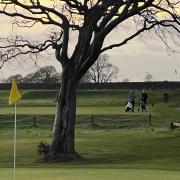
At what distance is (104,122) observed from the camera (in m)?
46.4

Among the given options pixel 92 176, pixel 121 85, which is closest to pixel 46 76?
pixel 121 85

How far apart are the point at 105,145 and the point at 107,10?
784cm

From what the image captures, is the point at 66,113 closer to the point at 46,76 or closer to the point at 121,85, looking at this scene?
the point at 121,85

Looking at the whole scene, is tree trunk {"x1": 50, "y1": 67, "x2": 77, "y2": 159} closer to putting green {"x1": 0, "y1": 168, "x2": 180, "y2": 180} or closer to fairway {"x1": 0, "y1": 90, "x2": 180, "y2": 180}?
fairway {"x1": 0, "y1": 90, "x2": 180, "y2": 180}

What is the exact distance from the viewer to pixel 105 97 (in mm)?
92750

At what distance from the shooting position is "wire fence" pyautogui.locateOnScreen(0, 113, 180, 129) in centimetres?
4356

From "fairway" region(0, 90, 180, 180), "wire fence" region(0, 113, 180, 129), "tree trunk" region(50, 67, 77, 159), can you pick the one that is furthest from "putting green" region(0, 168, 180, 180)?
"wire fence" region(0, 113, 180, 129)

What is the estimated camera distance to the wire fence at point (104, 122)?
143 ft

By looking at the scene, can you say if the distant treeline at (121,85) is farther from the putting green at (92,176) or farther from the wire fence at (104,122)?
the putting green at (92,176)

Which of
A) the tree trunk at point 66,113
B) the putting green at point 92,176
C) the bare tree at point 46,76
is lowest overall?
the putting green at point 92,176

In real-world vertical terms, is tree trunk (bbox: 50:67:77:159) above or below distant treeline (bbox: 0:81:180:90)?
below

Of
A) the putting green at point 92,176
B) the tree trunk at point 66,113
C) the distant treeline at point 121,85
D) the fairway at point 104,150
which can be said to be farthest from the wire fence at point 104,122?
the distant treeline at point 121,85

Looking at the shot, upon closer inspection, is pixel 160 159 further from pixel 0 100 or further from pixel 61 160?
pixel 0 100

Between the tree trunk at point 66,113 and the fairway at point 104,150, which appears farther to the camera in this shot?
the tree trunk at point 66,113
